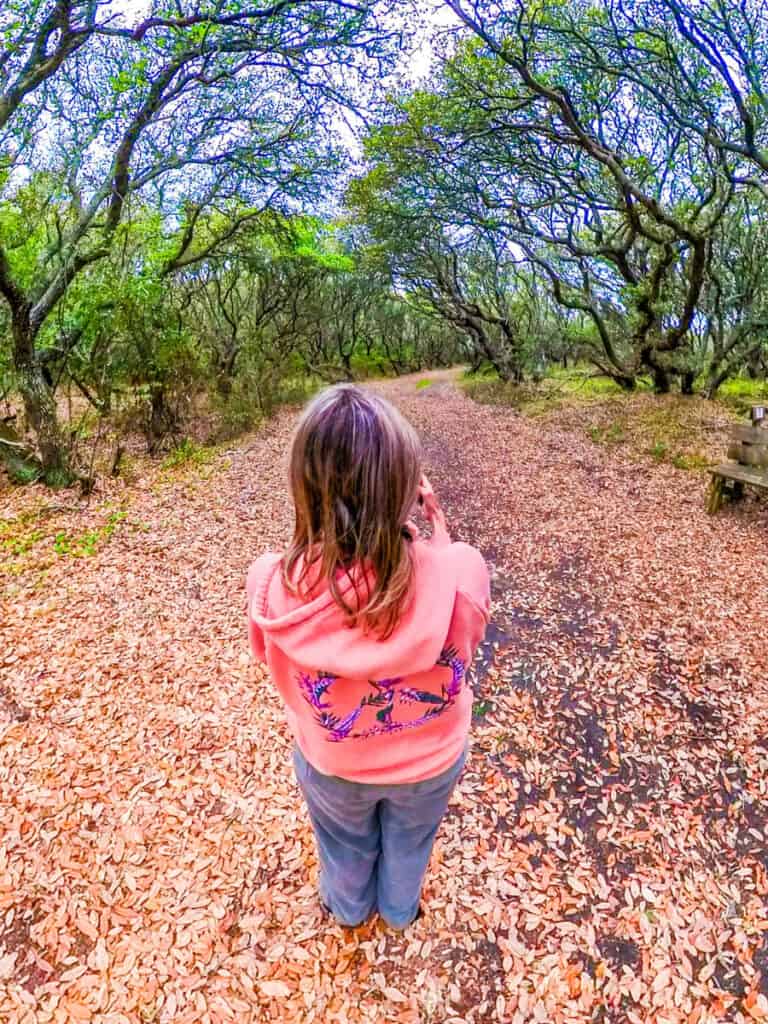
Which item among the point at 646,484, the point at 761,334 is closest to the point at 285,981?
the point at 646,484

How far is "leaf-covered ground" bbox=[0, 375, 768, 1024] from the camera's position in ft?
6.98

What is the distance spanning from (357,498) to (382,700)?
2.18 feet

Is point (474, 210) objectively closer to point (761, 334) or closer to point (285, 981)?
point (761, 334)

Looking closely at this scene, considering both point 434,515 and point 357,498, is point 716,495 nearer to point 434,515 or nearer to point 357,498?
point 434,515

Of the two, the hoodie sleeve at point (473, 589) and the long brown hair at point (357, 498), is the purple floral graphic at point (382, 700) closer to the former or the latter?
the hoodie sleeve at point (473, 589)

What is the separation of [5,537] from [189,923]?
212 inches

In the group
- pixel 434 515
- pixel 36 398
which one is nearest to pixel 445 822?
pixel 434 515

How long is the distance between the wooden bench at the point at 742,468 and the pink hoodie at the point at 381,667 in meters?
6.07

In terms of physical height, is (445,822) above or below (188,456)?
below

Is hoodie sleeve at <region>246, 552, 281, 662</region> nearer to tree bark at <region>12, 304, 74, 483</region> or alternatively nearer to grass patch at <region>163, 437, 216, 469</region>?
tree bark at <region>12, 304, 74, 483</region>

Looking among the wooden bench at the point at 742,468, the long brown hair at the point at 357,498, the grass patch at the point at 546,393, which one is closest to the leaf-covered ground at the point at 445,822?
the wooden bench at the point at 742,468

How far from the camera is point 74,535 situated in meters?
6.11

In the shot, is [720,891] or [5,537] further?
[5,537]

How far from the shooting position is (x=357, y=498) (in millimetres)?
1230
